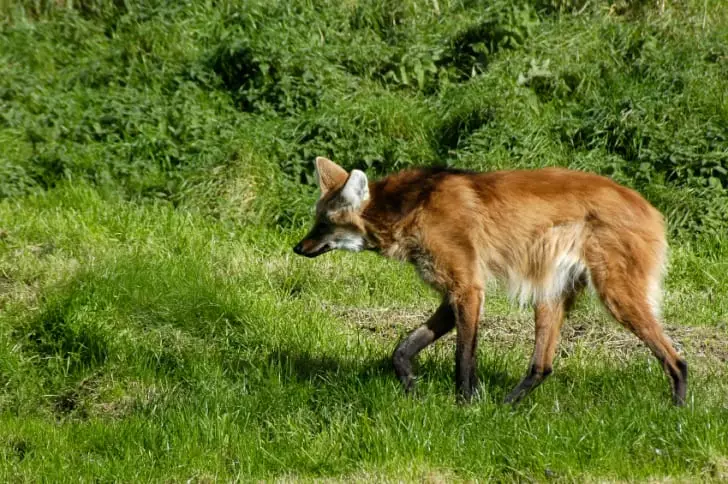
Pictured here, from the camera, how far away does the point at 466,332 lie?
5.14 metres

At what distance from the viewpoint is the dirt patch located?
6.04 m

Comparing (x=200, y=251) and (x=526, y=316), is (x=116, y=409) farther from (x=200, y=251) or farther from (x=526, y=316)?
Answer: (x=526, y=316)

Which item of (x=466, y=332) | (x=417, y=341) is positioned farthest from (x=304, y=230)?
(x=466, y=332)

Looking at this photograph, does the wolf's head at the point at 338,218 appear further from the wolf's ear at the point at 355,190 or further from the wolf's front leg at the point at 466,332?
the wolf's front leg at the point at 466,332

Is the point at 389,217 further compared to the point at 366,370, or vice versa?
the point at 366,370

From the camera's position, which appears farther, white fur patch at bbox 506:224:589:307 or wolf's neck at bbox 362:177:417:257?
wolf's neck at bbox 362:177:417:257

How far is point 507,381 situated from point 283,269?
199cm

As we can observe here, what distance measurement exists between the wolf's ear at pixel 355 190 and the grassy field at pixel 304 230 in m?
0.87

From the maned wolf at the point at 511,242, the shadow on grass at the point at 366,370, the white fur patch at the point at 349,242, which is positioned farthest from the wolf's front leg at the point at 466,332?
the white fur patch at the point at 349,242

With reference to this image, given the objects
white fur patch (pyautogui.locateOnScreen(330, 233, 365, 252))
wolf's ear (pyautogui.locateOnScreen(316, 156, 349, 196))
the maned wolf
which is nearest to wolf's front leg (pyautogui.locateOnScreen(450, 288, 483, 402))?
the maned wolf

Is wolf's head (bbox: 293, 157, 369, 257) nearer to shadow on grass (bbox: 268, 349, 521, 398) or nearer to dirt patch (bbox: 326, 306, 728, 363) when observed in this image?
shadow on grass (bbox: 268, 349, 521, 398)

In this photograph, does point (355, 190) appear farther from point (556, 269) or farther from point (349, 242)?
point (556, 269)

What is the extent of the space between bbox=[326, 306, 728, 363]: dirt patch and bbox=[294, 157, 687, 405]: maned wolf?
75cm

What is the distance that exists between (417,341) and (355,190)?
813mm
